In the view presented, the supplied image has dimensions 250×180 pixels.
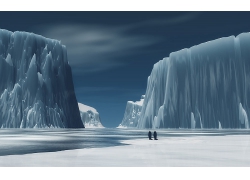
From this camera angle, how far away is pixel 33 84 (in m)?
101

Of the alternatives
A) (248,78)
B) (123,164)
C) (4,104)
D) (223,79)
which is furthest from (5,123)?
(123,164)

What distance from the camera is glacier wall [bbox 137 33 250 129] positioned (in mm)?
85500

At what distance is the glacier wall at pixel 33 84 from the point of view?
9675 cm

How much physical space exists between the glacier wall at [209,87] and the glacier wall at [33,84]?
29904 millimetres

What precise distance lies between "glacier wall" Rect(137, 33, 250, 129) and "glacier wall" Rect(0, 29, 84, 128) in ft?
98.1

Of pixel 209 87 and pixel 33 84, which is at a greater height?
pixel 33 84

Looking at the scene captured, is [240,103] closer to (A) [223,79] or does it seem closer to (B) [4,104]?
(A) [223,79]

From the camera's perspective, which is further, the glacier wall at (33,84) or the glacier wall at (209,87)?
the glacier wall at (33,84)

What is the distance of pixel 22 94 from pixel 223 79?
56.9 meters

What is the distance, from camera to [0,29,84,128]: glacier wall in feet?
317

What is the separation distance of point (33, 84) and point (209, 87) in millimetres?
50700

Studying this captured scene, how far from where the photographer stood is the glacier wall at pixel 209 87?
281 ft

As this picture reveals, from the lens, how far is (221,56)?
90.6m

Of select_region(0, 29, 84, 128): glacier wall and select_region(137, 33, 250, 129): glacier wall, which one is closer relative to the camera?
select_region(137, 33, 250, 129): glacier wall
